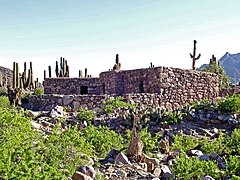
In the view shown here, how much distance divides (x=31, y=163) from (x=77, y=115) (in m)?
7.26

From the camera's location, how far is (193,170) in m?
6.23

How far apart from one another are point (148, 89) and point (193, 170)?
9945mm

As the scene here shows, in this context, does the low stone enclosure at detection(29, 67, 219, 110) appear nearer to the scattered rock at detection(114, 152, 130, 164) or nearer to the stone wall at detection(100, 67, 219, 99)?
the stone wall at detection(100, 67, 219, 99)

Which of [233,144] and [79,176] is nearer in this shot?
[79,176]

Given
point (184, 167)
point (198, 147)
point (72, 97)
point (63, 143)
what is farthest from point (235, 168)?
point (72, 97)

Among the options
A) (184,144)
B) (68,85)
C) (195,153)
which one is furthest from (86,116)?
(68,85)

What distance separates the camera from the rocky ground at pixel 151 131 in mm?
6270

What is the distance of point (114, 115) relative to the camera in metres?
12.3

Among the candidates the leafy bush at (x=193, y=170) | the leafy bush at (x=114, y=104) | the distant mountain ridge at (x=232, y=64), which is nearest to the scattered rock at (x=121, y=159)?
the leafy bush at (x=193, y=170)

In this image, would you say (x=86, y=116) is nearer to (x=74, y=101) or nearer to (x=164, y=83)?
(x=74, y=101)

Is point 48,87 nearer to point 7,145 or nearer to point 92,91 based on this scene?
point 92,91

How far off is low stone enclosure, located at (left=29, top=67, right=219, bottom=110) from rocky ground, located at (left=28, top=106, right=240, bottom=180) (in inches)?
61.0

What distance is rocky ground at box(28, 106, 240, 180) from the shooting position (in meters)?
6.27

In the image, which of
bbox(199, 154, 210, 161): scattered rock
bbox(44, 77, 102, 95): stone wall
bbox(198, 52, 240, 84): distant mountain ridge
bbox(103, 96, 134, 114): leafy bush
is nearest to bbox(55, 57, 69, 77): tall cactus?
bbox(44, 77, 102, 95): stone wall
